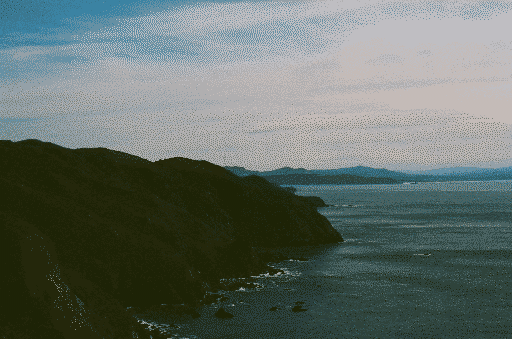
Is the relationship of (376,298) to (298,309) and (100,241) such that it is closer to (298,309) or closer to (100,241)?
(298,309)

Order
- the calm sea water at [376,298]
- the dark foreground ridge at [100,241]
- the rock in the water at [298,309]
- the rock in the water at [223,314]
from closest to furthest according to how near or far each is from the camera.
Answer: the dark foreground ridge at [100,241]
the calm sea water at [376,298]
the rock in the water at [223,314]
the rock in the water at [298,309]

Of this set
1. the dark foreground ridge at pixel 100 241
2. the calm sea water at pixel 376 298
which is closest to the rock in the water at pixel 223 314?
the calm sea water at pixel 376 298

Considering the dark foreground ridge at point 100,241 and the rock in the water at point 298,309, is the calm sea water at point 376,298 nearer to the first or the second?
the rock in the water at point 298,309

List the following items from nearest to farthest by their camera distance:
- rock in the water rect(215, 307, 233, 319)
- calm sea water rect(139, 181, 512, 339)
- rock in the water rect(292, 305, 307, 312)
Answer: calm sea water rect(139, 181, 512, 339)
rock in the water rect(215, 307, 233, 319)
rock in the water rect(292, 305, 307, 312)

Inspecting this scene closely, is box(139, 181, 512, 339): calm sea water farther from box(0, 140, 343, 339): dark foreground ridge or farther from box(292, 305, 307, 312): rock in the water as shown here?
box(0, 140, 343, 339): dark foreground ridge

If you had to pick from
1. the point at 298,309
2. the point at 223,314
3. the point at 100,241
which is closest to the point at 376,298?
the point at 298,309

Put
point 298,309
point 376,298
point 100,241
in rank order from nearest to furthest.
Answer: point 298,309 → point 100,241 → point 376,298

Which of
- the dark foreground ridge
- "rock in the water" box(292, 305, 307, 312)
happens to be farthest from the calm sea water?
the dark foreground ridge

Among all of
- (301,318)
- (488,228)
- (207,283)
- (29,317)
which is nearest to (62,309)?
(29,317)
